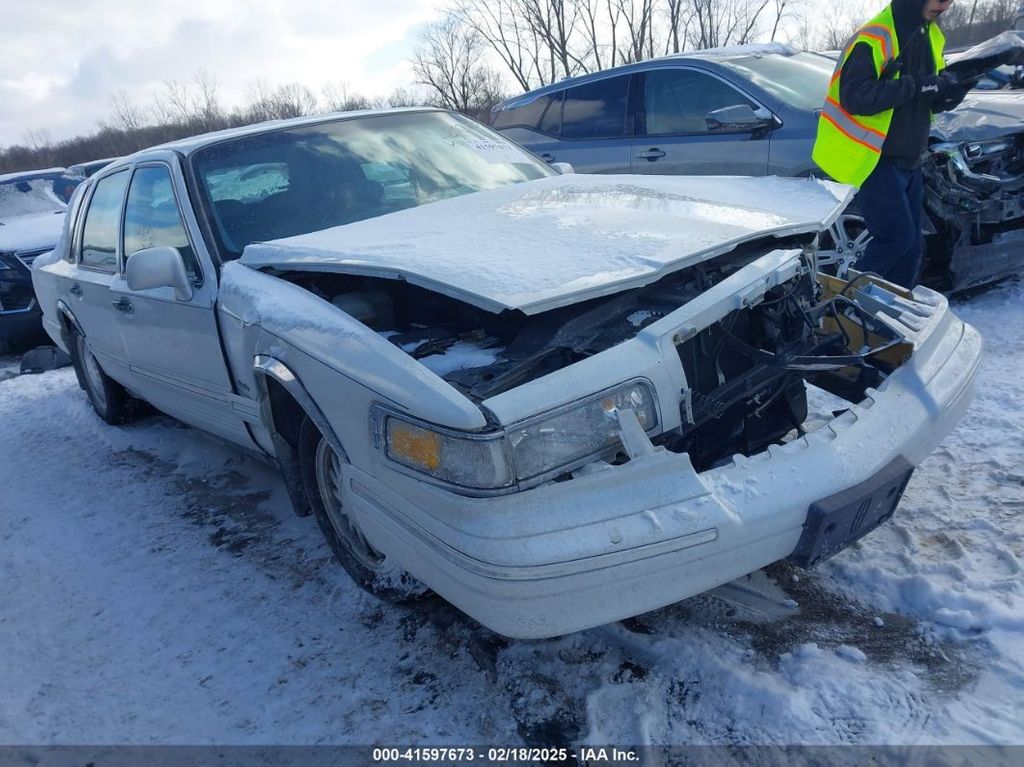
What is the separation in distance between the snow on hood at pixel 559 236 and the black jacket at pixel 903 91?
108cm

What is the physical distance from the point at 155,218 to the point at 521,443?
8.18ft

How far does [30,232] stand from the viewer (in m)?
8.60

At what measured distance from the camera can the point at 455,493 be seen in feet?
6.20

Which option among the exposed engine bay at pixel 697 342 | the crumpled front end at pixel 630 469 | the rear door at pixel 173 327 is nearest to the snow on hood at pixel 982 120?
the exposed engine bay at pixel 697 342

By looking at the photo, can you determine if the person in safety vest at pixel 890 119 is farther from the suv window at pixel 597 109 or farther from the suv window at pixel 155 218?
the suv window at pixel 155 218

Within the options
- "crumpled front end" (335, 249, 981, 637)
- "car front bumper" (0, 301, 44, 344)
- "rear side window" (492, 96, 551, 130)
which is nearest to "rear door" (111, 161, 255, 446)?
"crumpled front end" (335, 249, 981, 637)

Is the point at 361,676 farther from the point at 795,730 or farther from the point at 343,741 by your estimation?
the point at 795,730

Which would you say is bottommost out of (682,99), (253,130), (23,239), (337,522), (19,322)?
(19,322)

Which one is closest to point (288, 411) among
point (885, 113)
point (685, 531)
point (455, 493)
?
point (455, 493)

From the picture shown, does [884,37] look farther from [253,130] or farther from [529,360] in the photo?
[253,130]

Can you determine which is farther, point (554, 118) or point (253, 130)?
point (554, 118)

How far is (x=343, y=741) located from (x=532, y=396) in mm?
1091

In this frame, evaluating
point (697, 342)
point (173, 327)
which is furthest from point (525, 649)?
point (173, 327)

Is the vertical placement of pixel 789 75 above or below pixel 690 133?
above
